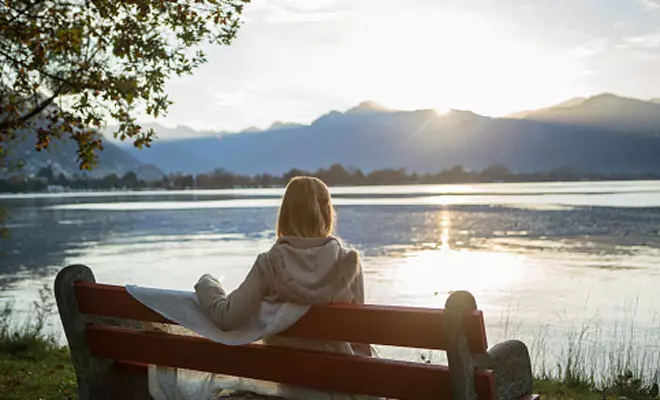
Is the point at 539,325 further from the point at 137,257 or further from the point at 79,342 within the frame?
the point at 137,257

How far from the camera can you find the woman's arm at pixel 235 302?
372 cm

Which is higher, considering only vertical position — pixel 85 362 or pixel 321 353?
pixel 321 353

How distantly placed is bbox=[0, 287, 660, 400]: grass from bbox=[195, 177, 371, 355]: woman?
3516 millimetres

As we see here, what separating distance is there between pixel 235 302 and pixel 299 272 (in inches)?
14.1

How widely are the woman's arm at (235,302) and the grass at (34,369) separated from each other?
11.1 ft

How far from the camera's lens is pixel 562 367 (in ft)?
29.9

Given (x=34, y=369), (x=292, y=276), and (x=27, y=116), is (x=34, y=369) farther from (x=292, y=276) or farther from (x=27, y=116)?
(x=292, y=276)

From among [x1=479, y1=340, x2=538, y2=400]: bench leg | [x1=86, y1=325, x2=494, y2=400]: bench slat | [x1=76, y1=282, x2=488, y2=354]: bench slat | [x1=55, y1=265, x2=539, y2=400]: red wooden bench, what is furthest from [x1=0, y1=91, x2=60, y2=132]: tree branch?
[x1=479, y1=340, x2=538, y2=400]: bench leg

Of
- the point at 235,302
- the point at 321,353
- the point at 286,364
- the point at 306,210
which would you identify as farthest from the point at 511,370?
the point at 235,302

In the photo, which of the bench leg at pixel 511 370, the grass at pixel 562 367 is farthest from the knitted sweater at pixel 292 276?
the grass at pixel 562 367

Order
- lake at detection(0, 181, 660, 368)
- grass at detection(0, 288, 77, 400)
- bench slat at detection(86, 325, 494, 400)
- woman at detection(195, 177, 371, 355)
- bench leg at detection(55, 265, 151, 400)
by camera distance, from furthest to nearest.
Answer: lake at detection(0, 181, 660, 368)
grass at detection(0, 288, 77, 400)
bench leg at detection(55, 265, 151, 400)
woman at detection(195, 177, 371, 355)
bench slat at detection(86, 325, 494, 400)

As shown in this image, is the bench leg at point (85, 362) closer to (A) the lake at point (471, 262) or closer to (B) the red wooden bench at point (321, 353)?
(B) the red wooden bench at point (321, 353)

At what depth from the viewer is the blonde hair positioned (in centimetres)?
380

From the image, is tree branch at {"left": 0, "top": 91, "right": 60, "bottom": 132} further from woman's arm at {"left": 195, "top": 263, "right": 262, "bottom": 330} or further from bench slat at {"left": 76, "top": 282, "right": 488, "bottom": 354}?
bench slat at {"left": 76, "top": 282, "right": 488, "bottom": 354}
